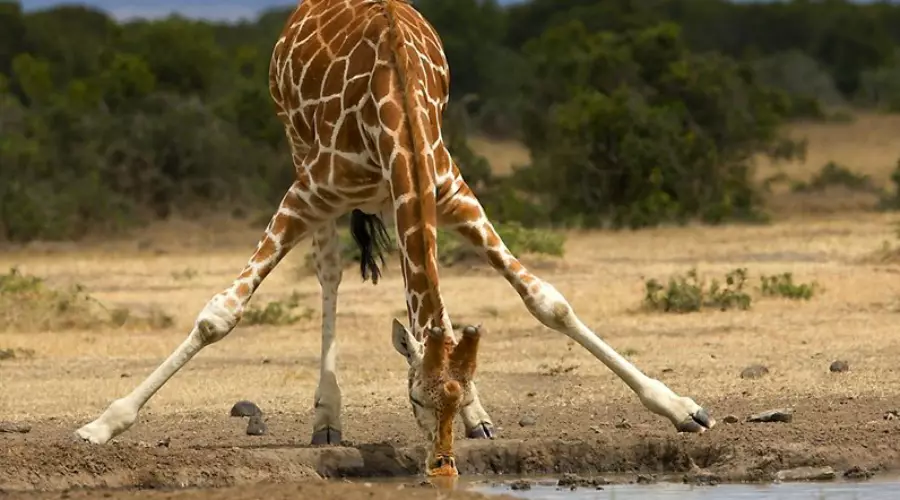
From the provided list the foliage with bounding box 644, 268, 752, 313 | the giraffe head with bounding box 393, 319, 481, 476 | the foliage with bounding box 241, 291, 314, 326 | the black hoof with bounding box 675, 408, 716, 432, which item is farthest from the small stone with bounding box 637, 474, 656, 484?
the foliage with bounding box 241, 291, 314, 326

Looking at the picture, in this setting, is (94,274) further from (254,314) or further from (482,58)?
(482,58)

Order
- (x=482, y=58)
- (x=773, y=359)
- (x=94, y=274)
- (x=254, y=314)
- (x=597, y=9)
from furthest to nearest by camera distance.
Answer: (x=482, y=58)
(x=597, y=9)
(x=94, y=274)
(x=254, y=314)
(x=773, y=359)

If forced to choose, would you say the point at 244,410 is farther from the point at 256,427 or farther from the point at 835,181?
the point at 835,181

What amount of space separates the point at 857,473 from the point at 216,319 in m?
2.52

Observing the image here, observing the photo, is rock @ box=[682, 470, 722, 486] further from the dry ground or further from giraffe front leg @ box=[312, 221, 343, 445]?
giraffe front leg @ box=[312, 221, 343, 445]

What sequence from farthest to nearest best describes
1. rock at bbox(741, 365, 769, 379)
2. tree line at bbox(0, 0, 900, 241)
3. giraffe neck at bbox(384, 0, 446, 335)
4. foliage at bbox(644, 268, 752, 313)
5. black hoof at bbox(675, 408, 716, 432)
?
tree line at bbox(0, 0, 900, 241) < foliage at bbox(644, 268, 752, 313) < rock at bbox(741, 365, 769, 379) < black hoof at bbox(675, 408, 716, 432) < giraffe neck at bbox(384, 0, 446, 335)

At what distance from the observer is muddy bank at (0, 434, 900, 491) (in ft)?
22.4

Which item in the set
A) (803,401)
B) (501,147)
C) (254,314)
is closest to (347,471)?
(803,401)

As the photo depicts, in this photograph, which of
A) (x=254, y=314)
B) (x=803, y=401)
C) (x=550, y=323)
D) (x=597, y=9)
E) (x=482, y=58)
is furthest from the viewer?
(x=482, y=58)

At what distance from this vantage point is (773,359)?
10.1m

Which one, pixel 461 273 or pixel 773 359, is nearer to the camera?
pixel 773 359

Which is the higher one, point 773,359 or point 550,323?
point 550,323

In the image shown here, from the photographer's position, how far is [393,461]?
7.35 m

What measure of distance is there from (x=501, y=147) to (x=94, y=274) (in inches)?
765
